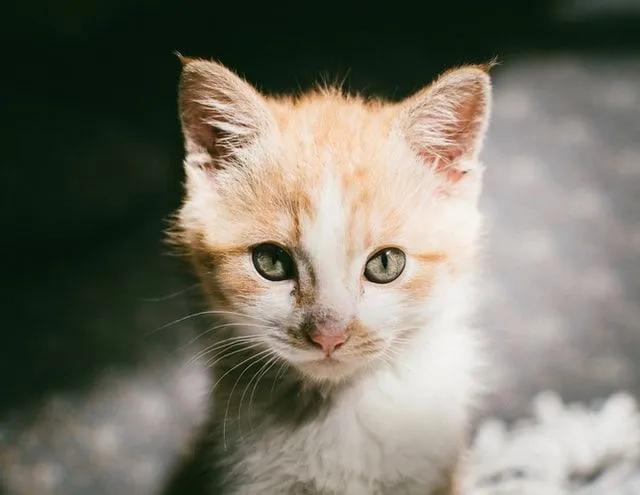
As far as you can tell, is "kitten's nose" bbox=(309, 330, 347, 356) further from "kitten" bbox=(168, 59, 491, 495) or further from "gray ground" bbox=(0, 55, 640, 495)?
"gray ground" bbox=(0, 55, 640, 495)

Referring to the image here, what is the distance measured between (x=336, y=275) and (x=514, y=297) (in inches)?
23.2

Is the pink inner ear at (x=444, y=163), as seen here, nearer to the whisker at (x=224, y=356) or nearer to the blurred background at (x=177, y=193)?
the whisker at (x=224, y=356)

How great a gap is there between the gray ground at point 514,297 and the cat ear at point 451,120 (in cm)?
45

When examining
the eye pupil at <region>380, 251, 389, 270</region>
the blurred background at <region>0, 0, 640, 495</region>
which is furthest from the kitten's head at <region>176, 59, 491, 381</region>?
the blurred background at <region>0, 0, 640, 495</region>

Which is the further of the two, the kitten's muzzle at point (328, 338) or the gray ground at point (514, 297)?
the gray ground at point (514, 297)

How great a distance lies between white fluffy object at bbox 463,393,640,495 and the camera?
887 millimetres

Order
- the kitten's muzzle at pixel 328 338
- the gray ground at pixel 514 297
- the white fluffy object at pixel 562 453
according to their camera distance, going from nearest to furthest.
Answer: the kitten's muzzle at pixel 328 338 < the white fluffy object at pixel 562 453 < the gray ground at pixel 514 297

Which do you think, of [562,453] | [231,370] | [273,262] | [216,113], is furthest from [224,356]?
[562,453]

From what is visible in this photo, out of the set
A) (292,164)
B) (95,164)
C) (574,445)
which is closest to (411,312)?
(292,164)

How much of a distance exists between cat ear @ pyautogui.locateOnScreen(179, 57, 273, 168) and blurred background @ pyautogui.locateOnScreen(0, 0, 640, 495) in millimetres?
268

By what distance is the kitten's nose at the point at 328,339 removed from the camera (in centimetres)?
60

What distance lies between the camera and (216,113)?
65cm

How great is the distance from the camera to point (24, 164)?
0.98 m

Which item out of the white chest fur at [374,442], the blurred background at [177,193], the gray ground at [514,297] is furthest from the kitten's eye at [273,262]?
the gray ground at [514,297]
